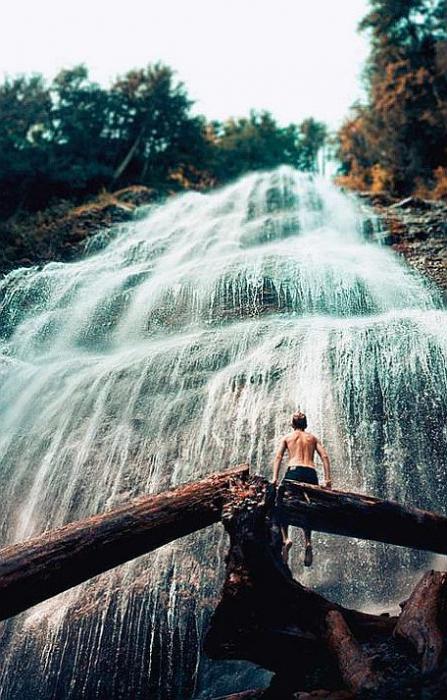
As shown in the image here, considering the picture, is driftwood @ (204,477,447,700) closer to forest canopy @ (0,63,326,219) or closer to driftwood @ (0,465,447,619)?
driftwood @ (0,465,447,619)

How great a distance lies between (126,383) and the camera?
11.8m

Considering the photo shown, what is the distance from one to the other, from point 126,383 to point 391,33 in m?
24.6

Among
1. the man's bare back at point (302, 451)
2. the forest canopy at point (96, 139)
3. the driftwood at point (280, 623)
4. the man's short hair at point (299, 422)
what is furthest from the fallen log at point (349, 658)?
the forest canopy at point (96, 139)

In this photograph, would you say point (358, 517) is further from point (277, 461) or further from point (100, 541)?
point (100, 541)

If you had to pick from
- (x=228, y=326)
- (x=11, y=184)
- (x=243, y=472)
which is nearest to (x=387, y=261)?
(x=228, y=326)

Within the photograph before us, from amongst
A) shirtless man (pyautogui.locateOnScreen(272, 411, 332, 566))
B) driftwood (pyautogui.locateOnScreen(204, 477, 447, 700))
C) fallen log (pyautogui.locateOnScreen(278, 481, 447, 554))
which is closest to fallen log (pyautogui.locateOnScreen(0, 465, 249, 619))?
driftwood (pyautogui.locateOnScreen(204, 477, 447, 700))

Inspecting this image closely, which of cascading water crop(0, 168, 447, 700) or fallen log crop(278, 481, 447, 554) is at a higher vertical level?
fallen log crop(278, 481, 447, 554)

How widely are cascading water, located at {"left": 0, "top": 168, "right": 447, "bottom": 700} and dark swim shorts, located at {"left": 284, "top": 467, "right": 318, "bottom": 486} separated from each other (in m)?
2.19

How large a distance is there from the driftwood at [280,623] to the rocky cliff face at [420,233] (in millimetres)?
11000

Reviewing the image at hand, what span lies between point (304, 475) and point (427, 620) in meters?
2.57

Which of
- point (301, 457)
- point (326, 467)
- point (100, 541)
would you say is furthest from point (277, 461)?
point (100, 541)

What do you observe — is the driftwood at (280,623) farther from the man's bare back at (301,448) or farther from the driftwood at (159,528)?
the man's bare back at (301,448)

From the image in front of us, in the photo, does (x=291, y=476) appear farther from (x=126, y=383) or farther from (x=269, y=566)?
(x=126, y=383)

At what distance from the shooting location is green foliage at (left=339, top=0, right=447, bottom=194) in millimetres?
25062
